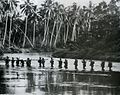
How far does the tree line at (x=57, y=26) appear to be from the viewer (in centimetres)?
976

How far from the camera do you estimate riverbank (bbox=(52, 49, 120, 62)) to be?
981 cm

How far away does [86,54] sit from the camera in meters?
9.81

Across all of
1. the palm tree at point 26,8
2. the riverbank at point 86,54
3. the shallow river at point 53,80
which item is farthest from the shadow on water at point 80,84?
the palm tree at point 26,8

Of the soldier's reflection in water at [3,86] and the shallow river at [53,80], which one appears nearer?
the soldier's reflection in water at [3,86]

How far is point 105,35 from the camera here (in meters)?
9.83

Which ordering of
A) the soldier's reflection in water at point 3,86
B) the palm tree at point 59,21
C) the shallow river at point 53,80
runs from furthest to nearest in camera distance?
the palm tree at point 59,21, the shallow river at point 53,80, the soldier's reflection in water at point 3,86

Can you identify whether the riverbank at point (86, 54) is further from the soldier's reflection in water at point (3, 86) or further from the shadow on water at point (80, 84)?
the soldier's reflection in water at point (3, 86)

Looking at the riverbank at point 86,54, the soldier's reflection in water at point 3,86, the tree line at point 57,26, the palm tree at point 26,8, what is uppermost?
the palm tree at point 26,8

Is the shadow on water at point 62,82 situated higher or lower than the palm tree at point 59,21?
lower

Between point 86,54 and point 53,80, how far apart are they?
105 centimetres

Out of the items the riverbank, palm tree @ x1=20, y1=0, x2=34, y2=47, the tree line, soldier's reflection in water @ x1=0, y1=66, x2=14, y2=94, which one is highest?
palm tree @ x1=20, y1=0, x2=34, y2=47

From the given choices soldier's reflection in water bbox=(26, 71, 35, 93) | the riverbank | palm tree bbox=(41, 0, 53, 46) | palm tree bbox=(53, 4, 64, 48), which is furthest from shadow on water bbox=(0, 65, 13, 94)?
palm tree bbox=(53, 4, 64, 48)

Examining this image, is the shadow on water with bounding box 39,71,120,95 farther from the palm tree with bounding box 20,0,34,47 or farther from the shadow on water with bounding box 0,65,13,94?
the palm tree with bounding box 20,0,34,47

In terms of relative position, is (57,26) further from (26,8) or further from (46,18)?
(26,8)
